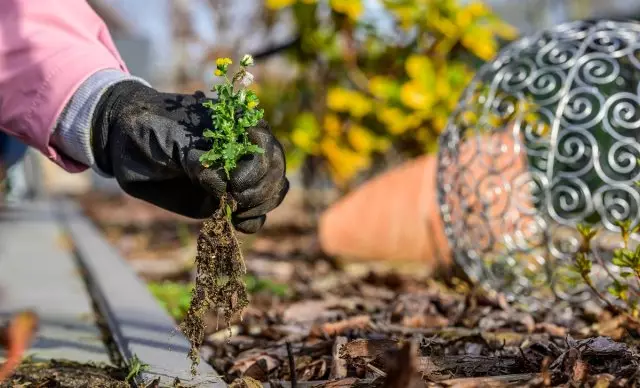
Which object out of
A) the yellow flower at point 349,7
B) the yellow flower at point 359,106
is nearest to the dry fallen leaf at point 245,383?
the yellow flower at point 349,7

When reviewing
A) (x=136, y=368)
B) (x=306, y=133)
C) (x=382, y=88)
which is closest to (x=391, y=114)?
(x=382, y=88)

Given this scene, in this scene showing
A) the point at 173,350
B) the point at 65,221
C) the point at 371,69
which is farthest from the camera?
the point at 65,221

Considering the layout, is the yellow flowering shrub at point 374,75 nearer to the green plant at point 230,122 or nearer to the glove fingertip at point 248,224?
the glove fingertip at point 248,224

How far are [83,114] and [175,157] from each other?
283 mm

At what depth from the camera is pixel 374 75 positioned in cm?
500

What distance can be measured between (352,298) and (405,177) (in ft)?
5.17

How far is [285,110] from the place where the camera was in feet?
17.1

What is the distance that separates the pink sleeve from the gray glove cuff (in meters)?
0.01

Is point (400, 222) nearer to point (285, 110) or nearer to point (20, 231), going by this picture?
point (285, 110)

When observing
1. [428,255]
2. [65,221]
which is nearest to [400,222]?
[428,255]

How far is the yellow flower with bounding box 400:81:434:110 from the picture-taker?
14.8 ft

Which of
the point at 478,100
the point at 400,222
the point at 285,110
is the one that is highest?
the point at 285,110

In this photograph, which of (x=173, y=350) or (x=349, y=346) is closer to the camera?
(x=349, y=346)

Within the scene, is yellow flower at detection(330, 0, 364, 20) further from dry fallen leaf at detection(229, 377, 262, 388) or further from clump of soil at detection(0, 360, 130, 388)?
dry fallen leaf at detection(229, 377, 262, 388)
